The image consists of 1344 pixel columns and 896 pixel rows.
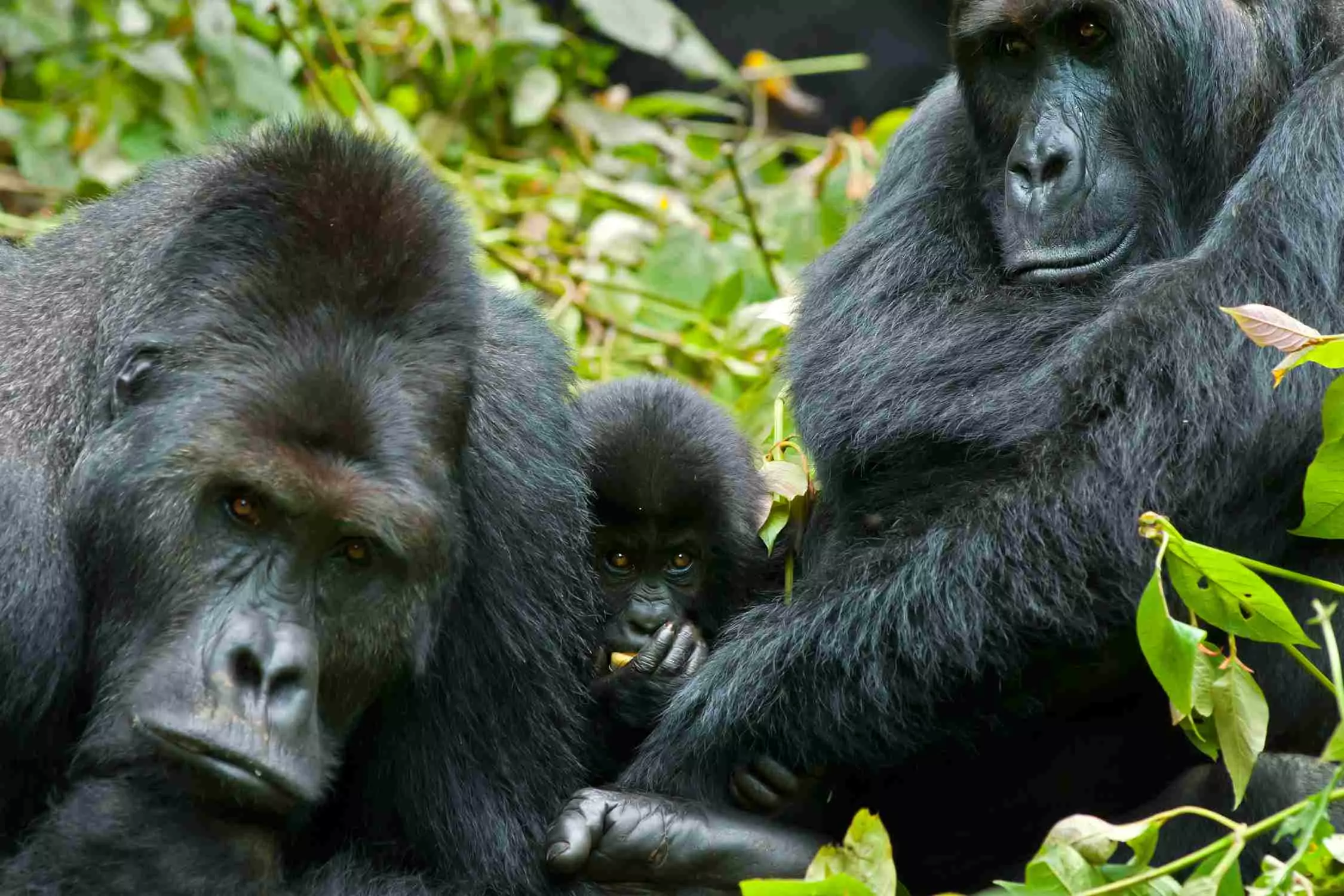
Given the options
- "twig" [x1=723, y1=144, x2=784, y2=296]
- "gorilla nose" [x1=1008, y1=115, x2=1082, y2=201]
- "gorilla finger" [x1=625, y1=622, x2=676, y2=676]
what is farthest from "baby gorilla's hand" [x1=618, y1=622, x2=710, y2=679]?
"twig" [x1=723, y1=144, x2=784, y2=296]

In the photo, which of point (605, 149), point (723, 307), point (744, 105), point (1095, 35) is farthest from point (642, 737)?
point (744, 105)

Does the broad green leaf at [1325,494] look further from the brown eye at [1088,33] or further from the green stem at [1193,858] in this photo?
the brown eye at [1088,33]

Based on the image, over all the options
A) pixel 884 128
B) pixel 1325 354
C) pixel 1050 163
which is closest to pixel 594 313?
pixel 884 128

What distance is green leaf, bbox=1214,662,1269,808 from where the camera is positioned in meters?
3.25

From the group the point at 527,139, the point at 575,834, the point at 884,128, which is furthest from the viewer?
the point at 527,139

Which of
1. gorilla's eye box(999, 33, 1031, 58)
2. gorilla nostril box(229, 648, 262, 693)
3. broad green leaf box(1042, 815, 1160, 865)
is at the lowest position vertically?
broad green leaf box(1042, 815, 1160, 865)

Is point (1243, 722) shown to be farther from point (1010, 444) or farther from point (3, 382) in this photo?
point (3, 382)

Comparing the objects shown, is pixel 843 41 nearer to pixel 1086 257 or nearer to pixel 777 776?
pixel 1086 257

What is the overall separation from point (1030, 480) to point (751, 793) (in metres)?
0.89

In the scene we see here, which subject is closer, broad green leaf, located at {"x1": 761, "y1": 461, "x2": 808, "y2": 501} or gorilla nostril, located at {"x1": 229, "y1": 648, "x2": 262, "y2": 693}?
gorilla nostril, located at {"x1": 229, "y1": 648, "x2": 262, "y2": 693}

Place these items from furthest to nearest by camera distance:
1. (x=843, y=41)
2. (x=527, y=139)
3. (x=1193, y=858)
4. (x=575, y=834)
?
(x=843, y=41)
(x=527, y=139)
(x=575, y=834)
(x=1193, y=858)

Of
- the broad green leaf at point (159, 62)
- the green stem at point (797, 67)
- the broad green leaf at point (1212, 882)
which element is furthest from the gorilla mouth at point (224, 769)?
the green stem at point (797, 67)

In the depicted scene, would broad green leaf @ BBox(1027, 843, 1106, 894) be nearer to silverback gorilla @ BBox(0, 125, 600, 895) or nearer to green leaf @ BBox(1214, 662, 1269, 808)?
green leaf @ BBox(1214, 662, 1269, 808)

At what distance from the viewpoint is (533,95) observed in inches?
328
